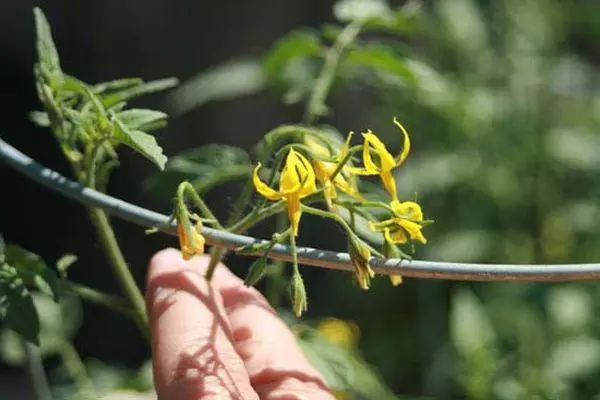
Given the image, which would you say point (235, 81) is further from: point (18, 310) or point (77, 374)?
point (18, 310)

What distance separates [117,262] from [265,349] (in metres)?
0.18

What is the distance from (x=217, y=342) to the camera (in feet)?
3.68

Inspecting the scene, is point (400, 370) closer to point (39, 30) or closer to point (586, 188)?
point (586, 188)

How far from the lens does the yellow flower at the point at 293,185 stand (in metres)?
0.99

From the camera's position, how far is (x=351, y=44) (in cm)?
154

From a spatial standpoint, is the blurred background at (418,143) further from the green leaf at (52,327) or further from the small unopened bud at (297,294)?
the small unopened bud at (297,294)

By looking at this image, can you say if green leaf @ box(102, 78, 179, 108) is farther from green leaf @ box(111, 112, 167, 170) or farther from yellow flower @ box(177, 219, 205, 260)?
yellow flower @ box(177, 219, 205, 260)

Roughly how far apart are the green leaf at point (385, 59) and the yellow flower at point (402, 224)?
17.1 inches

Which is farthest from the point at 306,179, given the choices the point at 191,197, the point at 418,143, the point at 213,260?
the point at 418,143

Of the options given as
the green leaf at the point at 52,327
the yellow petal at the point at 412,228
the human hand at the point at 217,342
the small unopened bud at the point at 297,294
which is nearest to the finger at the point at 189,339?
the human hand at the point at 217,342

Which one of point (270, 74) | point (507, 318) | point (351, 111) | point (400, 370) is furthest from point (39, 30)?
point (351, 111)

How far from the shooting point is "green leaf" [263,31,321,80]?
1.52 metres

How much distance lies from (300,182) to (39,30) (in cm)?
34

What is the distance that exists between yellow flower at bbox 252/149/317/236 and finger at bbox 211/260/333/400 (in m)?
0.22
